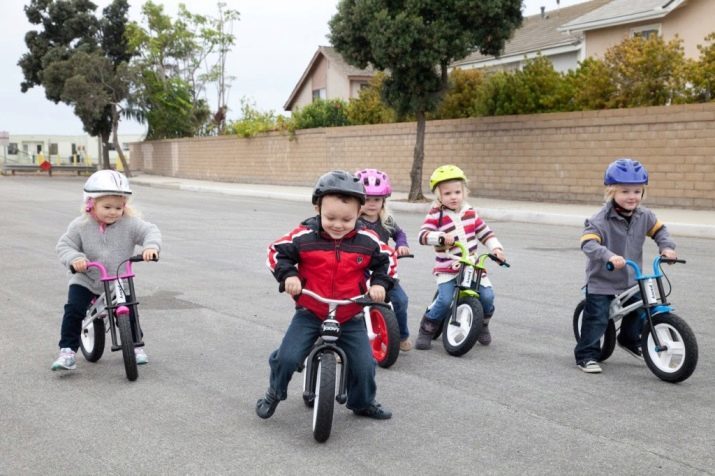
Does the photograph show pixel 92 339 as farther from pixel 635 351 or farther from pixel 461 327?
pixel 635 351

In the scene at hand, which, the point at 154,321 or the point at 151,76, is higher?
the point at 151,76

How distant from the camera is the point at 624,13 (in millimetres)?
30078

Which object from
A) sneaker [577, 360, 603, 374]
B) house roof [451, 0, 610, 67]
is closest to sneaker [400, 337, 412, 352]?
sneaker [577, 360, 603, 374]

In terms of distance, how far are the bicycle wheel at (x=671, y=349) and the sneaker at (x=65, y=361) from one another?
163 inches

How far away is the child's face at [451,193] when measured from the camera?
654cm

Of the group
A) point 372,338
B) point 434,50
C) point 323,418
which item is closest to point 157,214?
point 434,50

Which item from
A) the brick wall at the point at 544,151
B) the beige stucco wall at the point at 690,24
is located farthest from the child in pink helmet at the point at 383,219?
the beige stucco wall at the point at 690,24

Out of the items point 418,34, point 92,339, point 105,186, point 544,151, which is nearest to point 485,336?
point 92,339

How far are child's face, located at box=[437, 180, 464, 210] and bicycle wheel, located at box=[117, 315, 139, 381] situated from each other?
2641 mm

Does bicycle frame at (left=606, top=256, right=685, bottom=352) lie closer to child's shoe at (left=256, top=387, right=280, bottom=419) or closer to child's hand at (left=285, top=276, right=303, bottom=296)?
child's hand at (left=285, top=276, right=303, bottom=296)

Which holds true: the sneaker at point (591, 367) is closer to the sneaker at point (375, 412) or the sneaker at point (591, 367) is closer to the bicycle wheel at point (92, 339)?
the sneaker at point (375, 412)

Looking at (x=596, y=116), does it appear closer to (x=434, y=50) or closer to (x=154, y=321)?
(x=434, y=50)

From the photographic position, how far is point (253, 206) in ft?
80.4

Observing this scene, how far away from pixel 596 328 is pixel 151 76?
50161 millimetres
